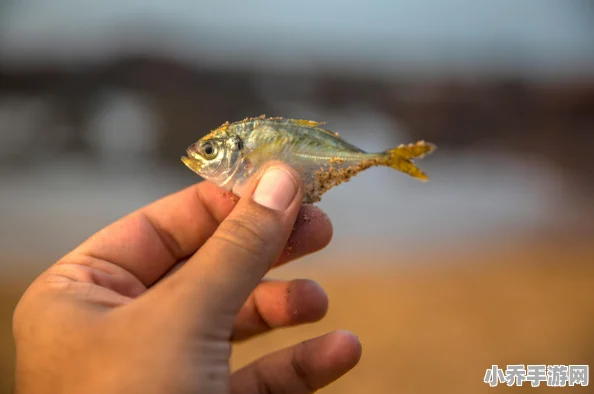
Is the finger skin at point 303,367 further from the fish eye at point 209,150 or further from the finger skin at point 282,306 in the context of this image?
the fish eye at point 209,150

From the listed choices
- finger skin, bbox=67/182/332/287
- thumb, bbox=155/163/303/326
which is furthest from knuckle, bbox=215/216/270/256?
finger skin, bbox=67/182/332/287

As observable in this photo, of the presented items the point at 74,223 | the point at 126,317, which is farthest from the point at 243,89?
the point at 126,317

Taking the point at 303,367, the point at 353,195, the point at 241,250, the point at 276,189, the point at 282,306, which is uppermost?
the point at 353,195

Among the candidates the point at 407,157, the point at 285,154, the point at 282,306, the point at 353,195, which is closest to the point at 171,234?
the point at 282,306

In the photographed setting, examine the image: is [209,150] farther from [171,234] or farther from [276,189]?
[171,234]

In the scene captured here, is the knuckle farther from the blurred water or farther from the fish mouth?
the blurred water

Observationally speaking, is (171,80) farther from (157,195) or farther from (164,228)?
(164,228)
